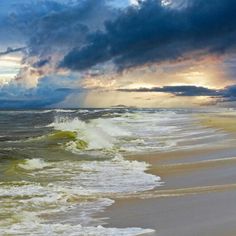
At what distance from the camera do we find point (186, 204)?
434 inches

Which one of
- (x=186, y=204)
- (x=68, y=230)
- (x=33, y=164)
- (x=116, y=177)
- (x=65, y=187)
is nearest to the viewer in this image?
(x=68, y=230)

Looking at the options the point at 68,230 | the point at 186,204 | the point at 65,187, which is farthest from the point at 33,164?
the point at 68,230

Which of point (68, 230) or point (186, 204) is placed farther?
point (186, 204)

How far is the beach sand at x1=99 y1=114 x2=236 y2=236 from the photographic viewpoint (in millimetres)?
9031

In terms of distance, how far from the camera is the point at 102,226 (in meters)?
9.67

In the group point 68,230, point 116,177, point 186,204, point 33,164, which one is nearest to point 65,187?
point 116,177

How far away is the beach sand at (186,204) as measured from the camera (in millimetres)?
9031

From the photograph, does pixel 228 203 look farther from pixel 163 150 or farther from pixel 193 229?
pixel 163 150

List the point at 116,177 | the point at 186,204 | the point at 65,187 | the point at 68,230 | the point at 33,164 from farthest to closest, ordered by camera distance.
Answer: the point at 33,164 < the point at 116,177 < the point at 65,187 < the point at 186,204 < the point at 68,230

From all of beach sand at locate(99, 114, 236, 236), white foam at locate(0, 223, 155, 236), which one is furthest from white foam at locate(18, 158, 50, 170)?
white foam at locate(0, 223, 155, 236)

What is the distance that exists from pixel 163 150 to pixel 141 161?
4.11 m

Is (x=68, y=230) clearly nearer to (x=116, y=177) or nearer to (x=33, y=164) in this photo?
(x=116, y=177)

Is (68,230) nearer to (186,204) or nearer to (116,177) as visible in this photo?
(186,204)

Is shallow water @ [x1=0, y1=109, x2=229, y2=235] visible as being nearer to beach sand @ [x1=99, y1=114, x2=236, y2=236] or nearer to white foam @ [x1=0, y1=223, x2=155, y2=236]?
white foam @ [x1=0, y1=223, x2=155, y2=236]
